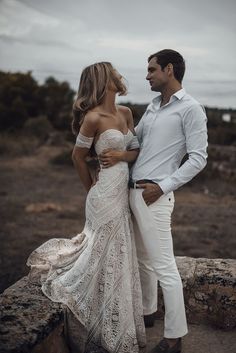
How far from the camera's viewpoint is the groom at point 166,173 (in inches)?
118

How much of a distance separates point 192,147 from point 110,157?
0.58 meters

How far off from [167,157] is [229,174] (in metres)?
11.7

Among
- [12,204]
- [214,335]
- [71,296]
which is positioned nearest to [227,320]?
[214,335]

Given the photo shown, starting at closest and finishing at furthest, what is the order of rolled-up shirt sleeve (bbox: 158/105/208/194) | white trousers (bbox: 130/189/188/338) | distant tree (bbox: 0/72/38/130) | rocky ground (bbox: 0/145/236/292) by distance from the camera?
1. rolled-up shirt sleeve (bbox: 158/105/208/194)
2. white trousers (bbox: 130/189/188/338)
3. rocky ground (bbox: 0/145/236/292)
4. distant tree (bbox: 0/72/38/130)

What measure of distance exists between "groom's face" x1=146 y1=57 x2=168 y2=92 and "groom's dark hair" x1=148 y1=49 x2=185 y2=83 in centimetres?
3

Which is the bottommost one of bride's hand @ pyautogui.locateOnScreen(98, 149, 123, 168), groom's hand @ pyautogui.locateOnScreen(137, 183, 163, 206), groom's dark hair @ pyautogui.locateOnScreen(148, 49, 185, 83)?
groom's hand @ pyautogui.locateOnScreen(137, 183, 163, 206)

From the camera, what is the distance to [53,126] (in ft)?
80.9

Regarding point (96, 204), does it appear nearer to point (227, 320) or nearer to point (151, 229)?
point (151, 229)

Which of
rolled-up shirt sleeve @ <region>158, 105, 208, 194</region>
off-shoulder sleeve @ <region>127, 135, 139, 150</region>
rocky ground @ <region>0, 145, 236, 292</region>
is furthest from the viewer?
rocky ground @ <region>0, 145, 236, 292</region>

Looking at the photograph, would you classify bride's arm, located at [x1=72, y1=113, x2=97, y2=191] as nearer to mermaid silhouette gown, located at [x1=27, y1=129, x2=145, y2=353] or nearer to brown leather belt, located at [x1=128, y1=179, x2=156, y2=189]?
mermaid silhouette gown, located at [x1=27, y1=129, x2=145, y2=353]

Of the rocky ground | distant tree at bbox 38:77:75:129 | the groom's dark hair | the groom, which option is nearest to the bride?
the groom

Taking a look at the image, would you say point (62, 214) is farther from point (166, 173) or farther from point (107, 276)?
point (166, 173)

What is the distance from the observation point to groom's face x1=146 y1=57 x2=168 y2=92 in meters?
3.10

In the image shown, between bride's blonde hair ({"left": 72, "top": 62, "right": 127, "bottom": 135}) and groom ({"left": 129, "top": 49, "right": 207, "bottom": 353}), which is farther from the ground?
bride's blonde hair ({"left": 72, "top": 62, "right": 127, "bottom": 135})
